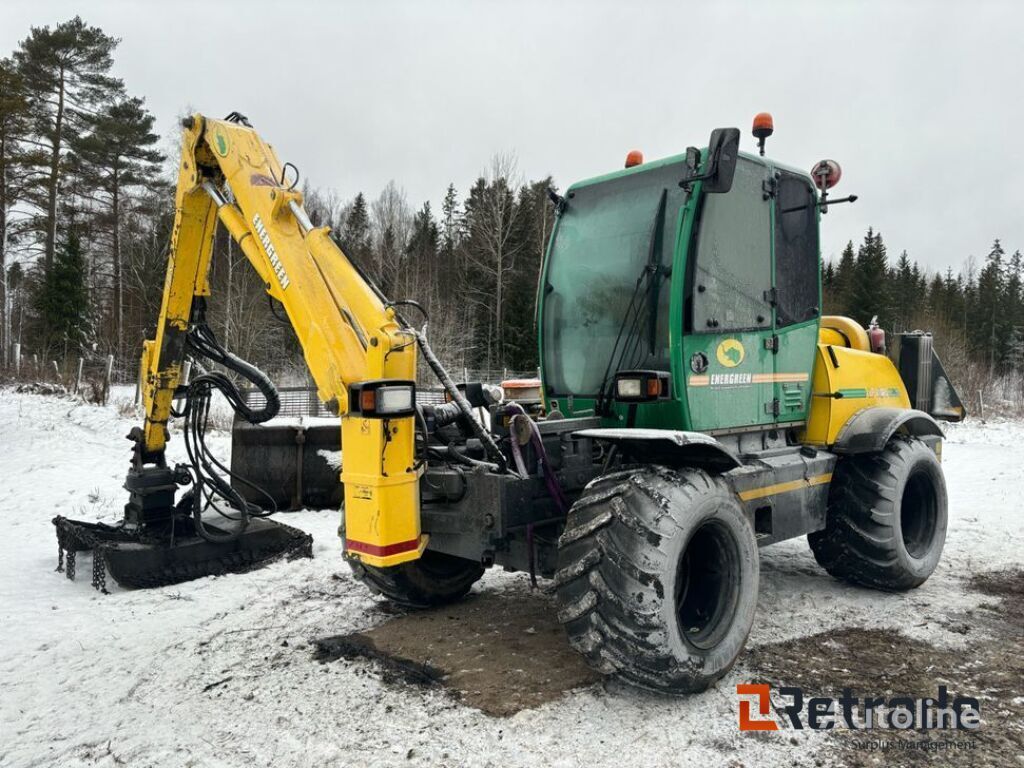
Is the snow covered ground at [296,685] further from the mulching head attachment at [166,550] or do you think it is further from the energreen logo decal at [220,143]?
the energreen logo decal at [220,143]

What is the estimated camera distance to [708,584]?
3.68 meters

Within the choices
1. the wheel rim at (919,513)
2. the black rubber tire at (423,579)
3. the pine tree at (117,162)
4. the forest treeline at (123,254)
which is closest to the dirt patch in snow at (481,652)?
the black rubber tire at (423,579)

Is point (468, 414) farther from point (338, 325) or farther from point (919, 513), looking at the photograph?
point (919, 513)

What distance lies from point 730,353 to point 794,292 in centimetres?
90

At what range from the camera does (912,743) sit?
2912mm

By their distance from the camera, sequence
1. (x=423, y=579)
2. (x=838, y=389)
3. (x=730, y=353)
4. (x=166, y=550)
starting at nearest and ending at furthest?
(x=730, y=353)
(x=423, y=579)
(x=838, y=389)
(x=166, y=550)

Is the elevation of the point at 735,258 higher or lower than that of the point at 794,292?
higher

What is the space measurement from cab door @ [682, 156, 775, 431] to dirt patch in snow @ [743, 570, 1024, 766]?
1294mm

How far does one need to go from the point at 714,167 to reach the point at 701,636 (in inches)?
90.1

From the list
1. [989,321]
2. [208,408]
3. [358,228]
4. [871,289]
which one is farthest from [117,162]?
[989,321]

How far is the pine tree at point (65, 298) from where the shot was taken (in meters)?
25.3

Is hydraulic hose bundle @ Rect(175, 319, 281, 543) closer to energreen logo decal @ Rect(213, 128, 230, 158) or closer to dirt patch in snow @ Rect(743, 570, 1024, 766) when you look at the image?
energreen logo decal @ Rect(213, 128, 230, 158)

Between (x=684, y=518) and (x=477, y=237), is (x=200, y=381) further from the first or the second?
(x=477, y=237)

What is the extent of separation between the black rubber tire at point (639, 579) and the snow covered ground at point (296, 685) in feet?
0.68
